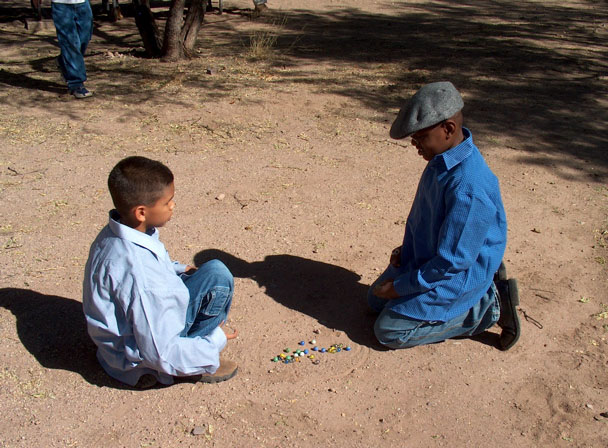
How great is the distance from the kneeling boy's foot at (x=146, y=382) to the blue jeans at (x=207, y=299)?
244 millimetres

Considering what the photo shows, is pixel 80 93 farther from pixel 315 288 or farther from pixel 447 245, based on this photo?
pixel 447 245

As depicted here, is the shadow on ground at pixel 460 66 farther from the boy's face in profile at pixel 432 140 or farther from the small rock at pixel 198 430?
the small rock at pixel 198 430

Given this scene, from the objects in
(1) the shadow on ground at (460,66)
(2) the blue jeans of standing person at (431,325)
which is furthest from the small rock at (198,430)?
(1) the shadow on ground at (460,66)

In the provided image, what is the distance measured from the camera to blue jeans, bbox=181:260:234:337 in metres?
2.81

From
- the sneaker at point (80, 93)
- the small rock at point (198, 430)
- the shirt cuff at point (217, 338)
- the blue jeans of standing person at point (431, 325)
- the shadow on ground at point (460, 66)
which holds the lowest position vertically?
the small rock at point (198, 430)

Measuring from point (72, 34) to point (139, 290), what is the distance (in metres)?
4.88

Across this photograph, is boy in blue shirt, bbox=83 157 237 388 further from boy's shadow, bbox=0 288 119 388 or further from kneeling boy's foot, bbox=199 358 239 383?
boy's shadow, bbox=0 288 119 388

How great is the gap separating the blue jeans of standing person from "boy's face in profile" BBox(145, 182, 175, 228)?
47.4 inches

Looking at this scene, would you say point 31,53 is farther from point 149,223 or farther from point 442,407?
point 442,407

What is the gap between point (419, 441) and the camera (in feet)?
8.59

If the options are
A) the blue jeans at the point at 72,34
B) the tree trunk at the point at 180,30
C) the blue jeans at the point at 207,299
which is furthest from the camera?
the tree trunk at the point at 180,30

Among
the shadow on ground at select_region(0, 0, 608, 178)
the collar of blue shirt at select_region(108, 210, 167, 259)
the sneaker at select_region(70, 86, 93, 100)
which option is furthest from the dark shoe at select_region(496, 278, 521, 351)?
the sneaker at select_region(70, 86, 93, 100)

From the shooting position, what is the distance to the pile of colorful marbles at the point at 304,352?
3051 millimetres

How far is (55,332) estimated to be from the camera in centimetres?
313
